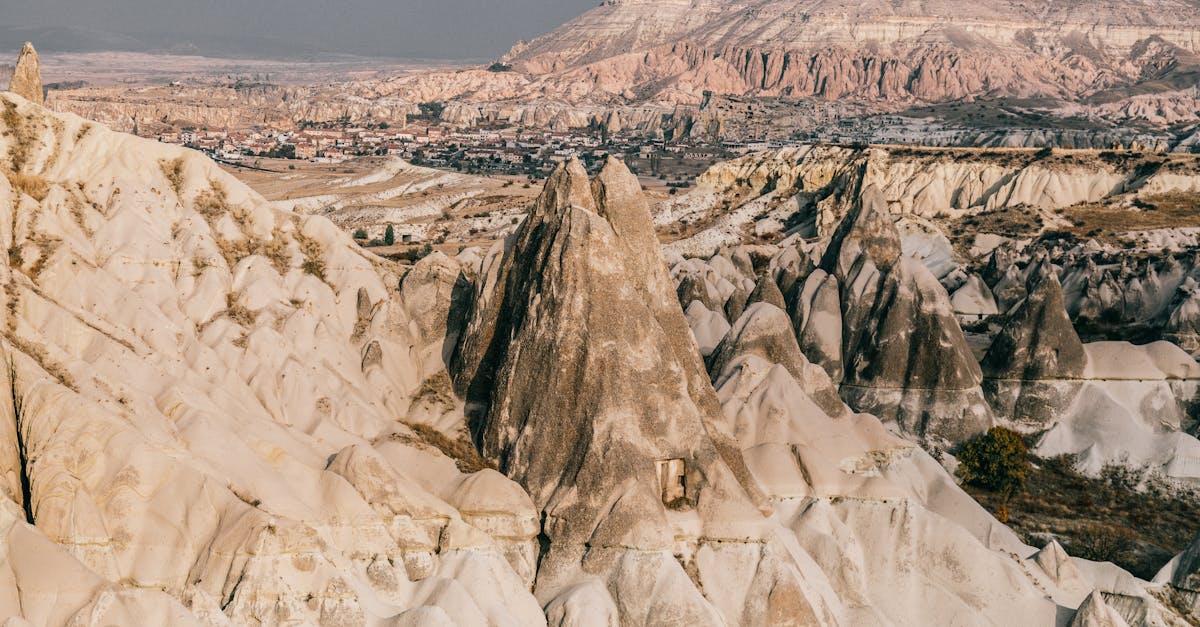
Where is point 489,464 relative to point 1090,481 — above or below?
above

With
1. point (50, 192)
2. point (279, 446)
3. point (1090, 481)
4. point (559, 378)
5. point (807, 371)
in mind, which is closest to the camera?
point (279, 446)

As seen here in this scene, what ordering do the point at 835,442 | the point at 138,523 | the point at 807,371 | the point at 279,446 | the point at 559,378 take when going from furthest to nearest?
1. the point at 807,371
2. the point at 835,442
3. the point at 559,378
4. the point at 279,446
5. the point at 138,523

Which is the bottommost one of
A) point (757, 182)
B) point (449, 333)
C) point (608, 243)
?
point (757, 182)

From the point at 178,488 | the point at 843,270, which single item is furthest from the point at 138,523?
the point at 843,270

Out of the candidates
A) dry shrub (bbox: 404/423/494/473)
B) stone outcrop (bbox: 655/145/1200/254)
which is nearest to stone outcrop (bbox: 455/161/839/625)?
dry shrub (bbox: 404/423/494/473)

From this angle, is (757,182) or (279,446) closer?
(279,446)

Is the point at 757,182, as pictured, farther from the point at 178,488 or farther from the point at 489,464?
the point at 178,488

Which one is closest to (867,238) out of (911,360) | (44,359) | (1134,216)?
(911,360)
